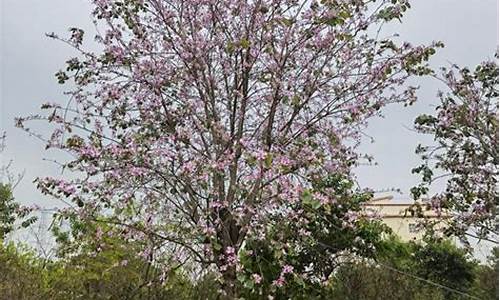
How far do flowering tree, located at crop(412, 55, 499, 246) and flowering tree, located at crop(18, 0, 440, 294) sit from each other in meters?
0.42

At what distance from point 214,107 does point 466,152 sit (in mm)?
1427

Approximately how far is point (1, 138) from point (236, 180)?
6.04ft

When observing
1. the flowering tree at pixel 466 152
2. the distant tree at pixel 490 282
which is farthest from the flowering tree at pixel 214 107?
the distant tree at pixel 490 282

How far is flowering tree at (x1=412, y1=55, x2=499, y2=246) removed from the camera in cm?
229

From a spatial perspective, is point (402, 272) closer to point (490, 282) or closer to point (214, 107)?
point (490, 282)

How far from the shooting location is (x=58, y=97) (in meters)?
3.58

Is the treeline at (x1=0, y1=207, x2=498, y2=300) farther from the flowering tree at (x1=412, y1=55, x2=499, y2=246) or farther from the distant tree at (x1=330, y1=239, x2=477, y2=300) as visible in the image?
the flowering tree at (x1=412, y1=55, x2=499, y2=246)

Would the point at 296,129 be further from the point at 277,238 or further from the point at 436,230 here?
the point at 436,230

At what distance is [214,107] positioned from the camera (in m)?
3.38

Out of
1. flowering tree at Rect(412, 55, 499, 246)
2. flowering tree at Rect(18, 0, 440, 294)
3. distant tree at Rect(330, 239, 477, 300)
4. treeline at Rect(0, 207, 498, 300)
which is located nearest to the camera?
flowering tree at Rect(412, 55, 499, 246)

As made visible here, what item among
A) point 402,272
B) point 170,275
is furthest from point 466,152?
point 170,275

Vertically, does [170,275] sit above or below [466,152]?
below

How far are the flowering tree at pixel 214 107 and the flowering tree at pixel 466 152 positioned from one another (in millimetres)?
417

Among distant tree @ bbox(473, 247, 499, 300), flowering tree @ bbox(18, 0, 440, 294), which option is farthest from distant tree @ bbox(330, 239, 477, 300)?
distant tree @ bbox(473, 247, 499, 300)
